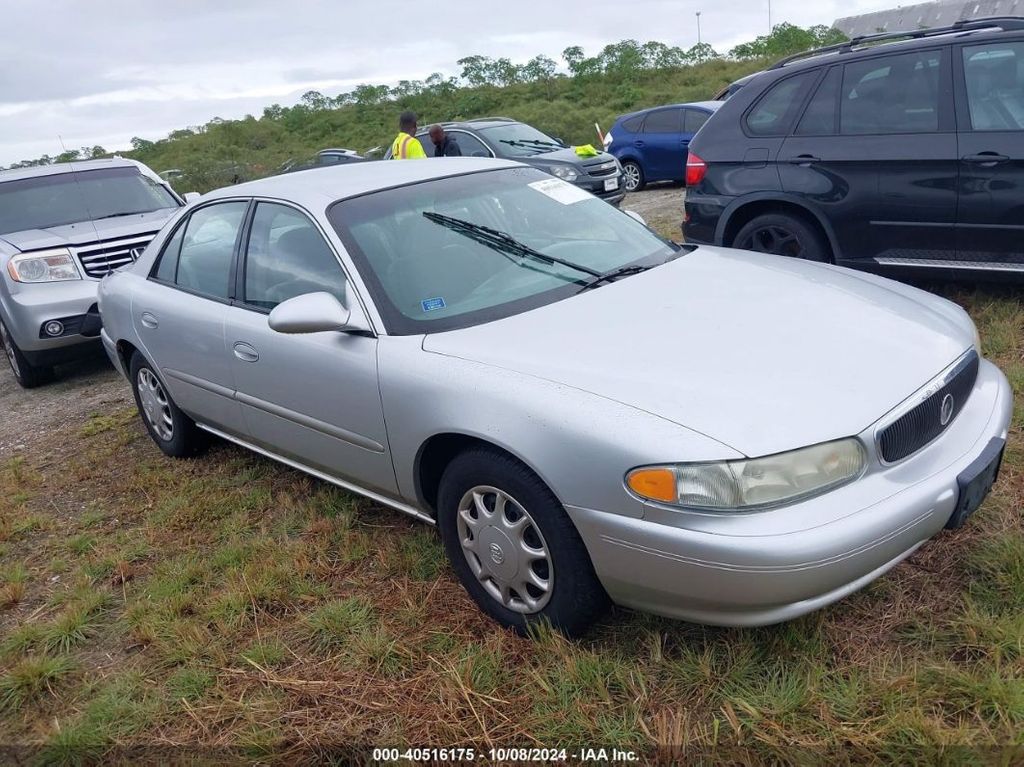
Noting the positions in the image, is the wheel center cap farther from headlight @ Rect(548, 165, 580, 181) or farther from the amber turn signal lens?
headlight @ Rect(548, 165, 580, 181)

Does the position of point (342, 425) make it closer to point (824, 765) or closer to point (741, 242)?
point (824, 765)

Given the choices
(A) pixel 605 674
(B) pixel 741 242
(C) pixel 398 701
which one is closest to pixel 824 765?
(A) pixel 605 674

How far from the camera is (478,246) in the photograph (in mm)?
3424

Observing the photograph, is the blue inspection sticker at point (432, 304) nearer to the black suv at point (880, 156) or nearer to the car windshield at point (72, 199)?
the black suv at point (880, 156)

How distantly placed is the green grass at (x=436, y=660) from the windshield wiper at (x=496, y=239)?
122cm

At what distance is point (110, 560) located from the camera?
374 centimetres

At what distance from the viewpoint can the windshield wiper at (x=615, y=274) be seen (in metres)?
3.31

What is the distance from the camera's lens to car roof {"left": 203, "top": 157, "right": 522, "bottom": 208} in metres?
3.63

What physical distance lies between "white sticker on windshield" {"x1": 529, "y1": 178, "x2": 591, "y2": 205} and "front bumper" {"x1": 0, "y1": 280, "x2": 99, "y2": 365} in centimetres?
411

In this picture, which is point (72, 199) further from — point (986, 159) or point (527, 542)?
point (986, 159)

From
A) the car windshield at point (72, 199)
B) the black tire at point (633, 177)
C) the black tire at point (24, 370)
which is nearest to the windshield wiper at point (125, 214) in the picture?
the car windshield at point (72, 199)

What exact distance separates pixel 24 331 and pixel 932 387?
6316 mm

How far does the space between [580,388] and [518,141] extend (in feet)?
34.8

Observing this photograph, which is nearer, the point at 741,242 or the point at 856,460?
the point at 856,460
